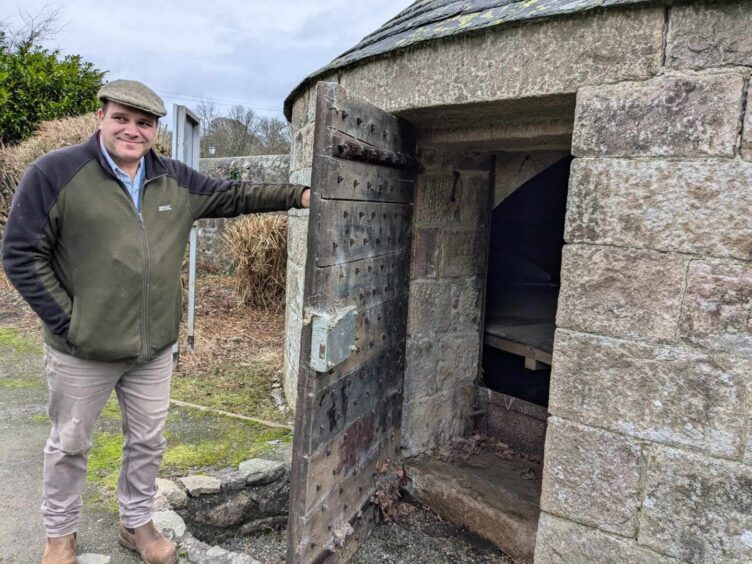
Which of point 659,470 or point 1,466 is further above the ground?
point 659,470

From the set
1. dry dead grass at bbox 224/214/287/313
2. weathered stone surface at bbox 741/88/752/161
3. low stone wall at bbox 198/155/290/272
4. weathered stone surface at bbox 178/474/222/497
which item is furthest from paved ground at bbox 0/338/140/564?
low stone wall at bbox 198/155/290/272

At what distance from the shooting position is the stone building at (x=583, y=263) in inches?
75.4

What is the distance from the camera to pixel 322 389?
7.72 ft

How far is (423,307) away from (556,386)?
1.09m

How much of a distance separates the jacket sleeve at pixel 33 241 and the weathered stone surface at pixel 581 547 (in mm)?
1986

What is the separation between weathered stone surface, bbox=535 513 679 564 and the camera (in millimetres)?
2121

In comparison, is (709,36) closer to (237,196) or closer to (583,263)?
(583,263)

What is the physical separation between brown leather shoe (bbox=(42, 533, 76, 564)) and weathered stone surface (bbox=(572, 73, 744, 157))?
8.00 feet

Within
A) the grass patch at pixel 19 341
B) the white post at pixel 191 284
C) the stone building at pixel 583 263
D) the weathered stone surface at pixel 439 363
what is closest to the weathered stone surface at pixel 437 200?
the stone building at pixel 583 263

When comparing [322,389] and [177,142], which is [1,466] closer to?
[322,389]

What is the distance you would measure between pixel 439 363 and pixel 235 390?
200cm

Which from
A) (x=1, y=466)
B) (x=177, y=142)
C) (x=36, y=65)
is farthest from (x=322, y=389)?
(x=36, y=65)

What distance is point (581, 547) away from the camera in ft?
7.31

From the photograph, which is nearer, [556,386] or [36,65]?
[556,386]
